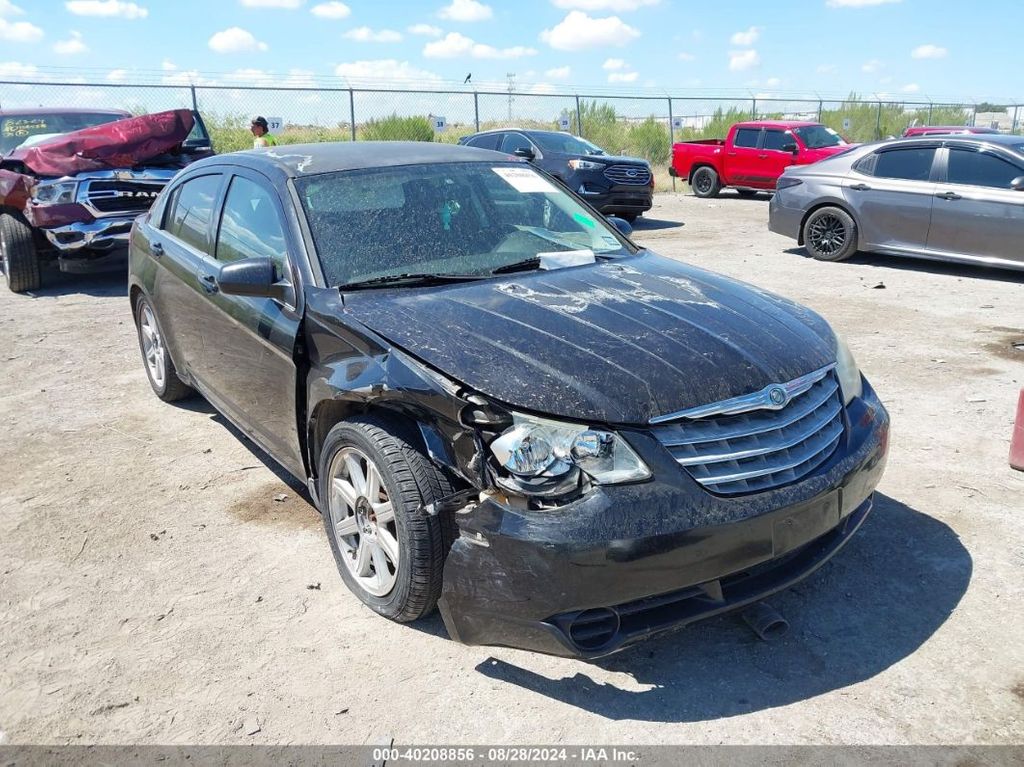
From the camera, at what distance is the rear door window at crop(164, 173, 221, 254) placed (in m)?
4.55

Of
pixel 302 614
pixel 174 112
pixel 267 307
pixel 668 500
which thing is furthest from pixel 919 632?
pixel 174 112

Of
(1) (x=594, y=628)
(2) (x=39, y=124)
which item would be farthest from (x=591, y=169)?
(1) (x=594, y=628)

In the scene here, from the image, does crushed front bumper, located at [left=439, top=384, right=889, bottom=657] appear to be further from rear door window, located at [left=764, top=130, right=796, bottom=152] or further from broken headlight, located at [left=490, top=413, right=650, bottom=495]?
rear door window, located at [left=764, top=130, right=796, bottom=152]

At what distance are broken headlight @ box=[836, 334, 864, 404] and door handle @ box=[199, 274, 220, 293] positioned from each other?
2.92 meters

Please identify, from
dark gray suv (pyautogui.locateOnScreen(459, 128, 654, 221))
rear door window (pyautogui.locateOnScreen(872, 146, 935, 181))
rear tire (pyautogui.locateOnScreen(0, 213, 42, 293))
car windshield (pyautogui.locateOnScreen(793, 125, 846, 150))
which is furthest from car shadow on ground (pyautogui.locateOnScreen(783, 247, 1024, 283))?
rear tire (pyautogui.locateOnScreen(0, 213, 42, 293))

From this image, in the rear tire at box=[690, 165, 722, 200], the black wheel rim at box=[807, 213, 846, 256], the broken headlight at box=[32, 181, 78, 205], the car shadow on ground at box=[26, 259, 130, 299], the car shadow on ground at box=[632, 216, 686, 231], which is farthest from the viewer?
the rear tire at box=[690, 165, 722, 200]

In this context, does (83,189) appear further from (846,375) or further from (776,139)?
(776,139)

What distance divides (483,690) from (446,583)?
43 centimetres

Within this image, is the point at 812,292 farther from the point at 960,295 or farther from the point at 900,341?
the point at 900,341

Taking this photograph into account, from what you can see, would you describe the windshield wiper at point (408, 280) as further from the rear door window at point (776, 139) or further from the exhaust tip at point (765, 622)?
the rear door window at point (776, 139)

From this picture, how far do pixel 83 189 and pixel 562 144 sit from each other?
25.7ft

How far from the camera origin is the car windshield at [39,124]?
11.3 metres

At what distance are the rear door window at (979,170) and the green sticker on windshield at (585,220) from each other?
676 cm

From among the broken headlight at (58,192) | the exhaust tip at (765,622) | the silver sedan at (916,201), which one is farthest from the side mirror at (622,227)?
the broken headlight at (58,192)
